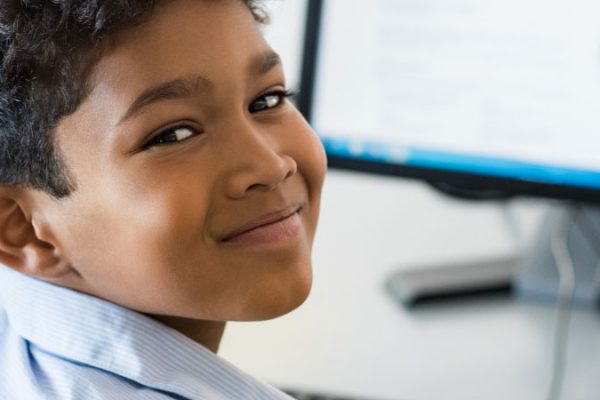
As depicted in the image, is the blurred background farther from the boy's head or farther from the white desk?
the boy's head

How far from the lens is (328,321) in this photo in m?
0.96

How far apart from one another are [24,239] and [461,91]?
47 centimetres

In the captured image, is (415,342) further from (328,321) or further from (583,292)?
(583,292)

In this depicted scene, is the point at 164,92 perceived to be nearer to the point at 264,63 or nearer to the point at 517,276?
the point at 264,63

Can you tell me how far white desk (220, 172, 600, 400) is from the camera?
2.84ft

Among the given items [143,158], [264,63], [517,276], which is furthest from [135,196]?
[517,276]

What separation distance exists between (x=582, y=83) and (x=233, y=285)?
1.49 ft

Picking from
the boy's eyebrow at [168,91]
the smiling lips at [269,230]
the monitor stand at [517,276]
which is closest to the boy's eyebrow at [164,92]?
the boy's eyebrow at [168,91]

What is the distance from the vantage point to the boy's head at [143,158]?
24.2 inches

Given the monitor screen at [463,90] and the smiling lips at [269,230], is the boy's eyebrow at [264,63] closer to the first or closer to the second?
the smiling lips at [269,230]

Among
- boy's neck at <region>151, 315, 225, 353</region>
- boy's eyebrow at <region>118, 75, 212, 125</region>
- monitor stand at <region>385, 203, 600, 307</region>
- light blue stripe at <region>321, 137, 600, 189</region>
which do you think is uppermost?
boy's eyebrow at <region>118, 75, 212, 125</region>

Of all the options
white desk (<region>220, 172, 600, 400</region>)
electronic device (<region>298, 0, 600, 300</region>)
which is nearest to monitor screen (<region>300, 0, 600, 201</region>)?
electronic device (<region>298, 0, 600, 300</region>)

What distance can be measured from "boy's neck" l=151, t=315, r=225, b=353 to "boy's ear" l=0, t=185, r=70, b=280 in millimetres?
89

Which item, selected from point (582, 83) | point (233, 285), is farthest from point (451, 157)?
point (233, 285)
